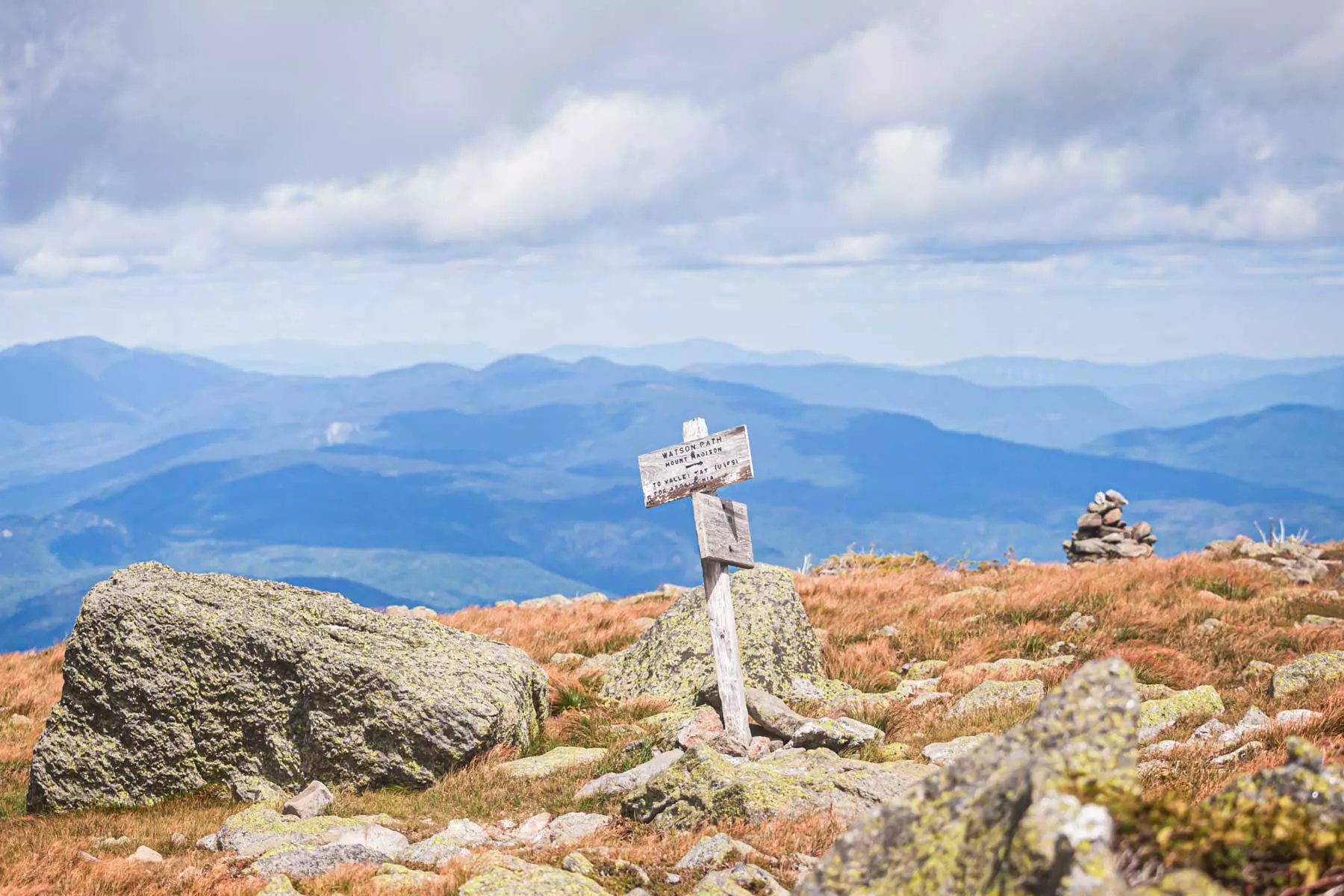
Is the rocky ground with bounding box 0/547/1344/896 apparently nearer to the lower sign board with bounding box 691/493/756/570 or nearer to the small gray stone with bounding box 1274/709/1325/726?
the small gray stone with bounding box 1274/709/1325/726

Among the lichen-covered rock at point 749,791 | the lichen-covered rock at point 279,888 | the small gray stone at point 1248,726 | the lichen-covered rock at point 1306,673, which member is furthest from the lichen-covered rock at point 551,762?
the lichen-covered rock at point 1306,673

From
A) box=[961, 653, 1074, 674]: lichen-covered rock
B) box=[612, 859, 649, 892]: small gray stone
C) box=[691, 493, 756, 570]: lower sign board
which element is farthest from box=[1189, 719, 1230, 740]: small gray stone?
box=[612, 859, 649, 892]: small gray stone

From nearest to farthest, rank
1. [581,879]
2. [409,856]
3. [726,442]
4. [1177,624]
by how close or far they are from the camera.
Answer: [581,879] → [409,856] → [726,442] → [1177,624]

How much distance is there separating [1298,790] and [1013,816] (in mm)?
1147

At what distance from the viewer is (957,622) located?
16375mm

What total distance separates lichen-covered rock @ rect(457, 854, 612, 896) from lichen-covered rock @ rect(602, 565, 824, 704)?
6.40m

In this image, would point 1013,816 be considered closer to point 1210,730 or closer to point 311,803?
point 1210,730

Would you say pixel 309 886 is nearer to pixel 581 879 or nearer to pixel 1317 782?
pixel 581 879

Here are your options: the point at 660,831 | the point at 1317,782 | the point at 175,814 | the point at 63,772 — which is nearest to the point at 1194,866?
the point at 1317,782

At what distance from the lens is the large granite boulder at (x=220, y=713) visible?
1028cm

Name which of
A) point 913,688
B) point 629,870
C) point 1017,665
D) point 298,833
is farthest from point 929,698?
point 298,833

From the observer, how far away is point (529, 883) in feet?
20.1

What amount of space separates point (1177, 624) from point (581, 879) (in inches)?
502

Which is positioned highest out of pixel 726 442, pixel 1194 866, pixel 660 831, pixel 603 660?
pixel 726 442
